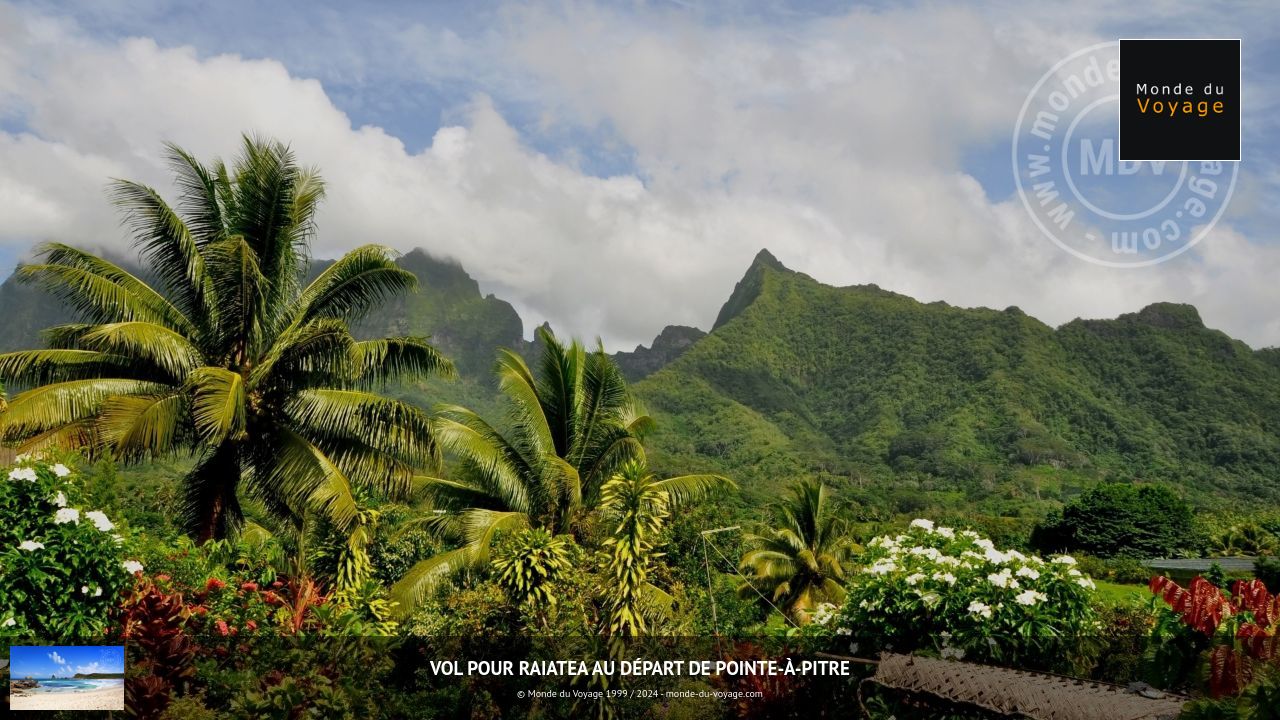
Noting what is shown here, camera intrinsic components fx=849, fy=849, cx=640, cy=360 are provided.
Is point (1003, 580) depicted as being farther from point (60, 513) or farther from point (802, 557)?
point (802, 557)

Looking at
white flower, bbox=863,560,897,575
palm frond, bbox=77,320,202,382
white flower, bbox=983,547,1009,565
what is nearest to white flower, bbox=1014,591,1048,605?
white flower, bbox=983,547,1009,565

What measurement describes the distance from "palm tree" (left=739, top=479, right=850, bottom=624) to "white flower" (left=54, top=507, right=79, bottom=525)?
20.0 metres

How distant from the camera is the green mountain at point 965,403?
320 feet

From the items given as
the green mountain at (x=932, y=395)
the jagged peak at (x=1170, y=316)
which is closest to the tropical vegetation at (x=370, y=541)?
the green mountain at (x=932, y=395)

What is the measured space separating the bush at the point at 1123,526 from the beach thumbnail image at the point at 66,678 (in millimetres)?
49140

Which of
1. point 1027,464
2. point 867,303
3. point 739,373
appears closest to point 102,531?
point 1027,464

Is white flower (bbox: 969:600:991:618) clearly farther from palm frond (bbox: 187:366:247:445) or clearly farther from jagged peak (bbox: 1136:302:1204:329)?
jagged peak (bbox: 1136:302:1204:329)

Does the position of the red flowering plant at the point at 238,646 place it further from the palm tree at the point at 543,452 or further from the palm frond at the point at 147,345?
the palm tree at the point at 543,452

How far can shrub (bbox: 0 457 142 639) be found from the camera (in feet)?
19.7

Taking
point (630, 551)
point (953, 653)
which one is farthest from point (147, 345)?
point (953, 653)

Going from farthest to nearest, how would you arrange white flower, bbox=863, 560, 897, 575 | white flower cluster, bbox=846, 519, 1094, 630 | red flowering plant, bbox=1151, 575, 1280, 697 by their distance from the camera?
white flower, bbox=863, 560, 897, 575 < white flower cluster, bbox=846, 519, 1094, 630 < red flowering plant, bbox=1151, 575, 1280, 697

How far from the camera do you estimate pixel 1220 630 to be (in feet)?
17.3

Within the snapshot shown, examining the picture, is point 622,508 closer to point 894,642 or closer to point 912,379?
point 894,642

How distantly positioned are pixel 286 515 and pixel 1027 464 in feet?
335
